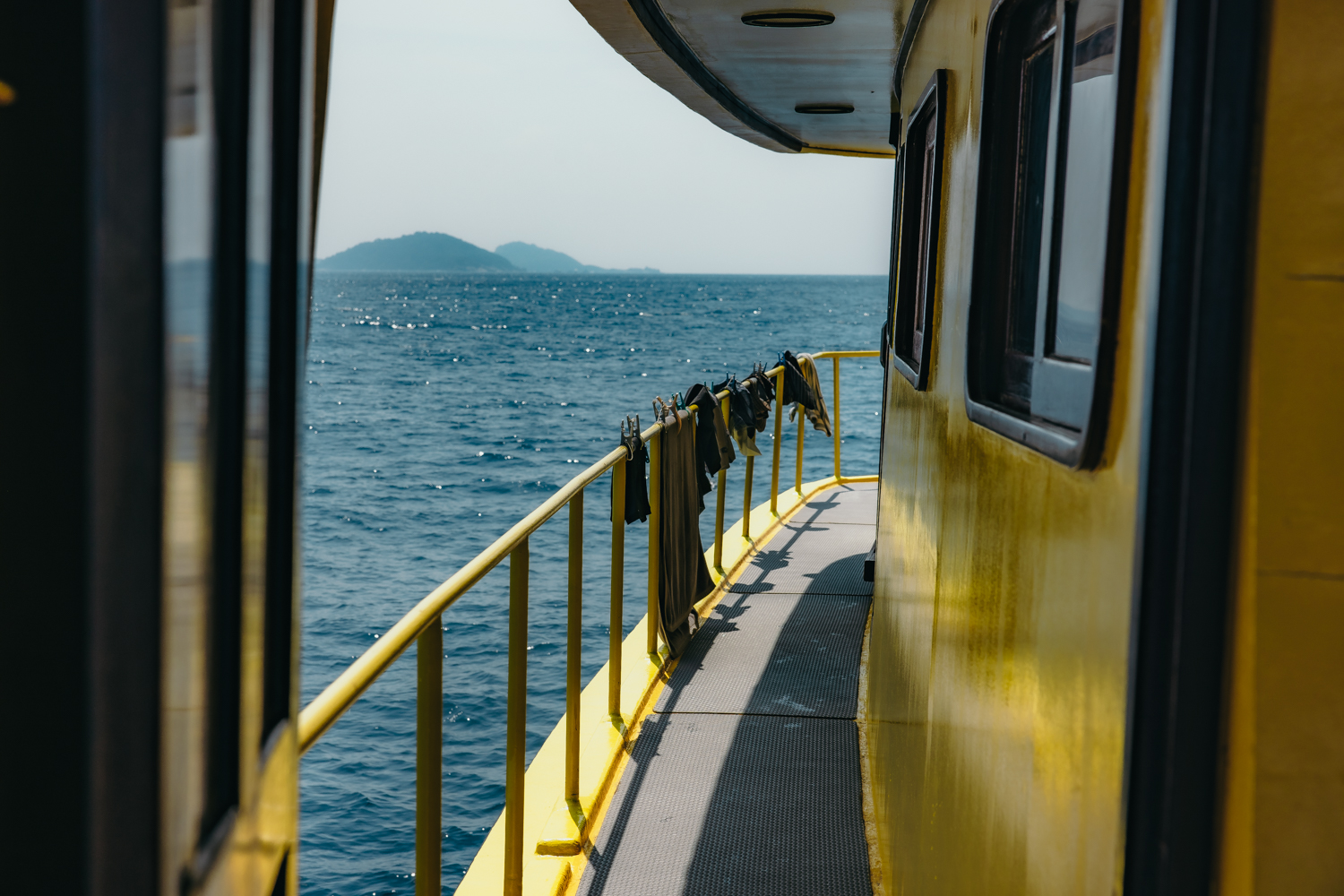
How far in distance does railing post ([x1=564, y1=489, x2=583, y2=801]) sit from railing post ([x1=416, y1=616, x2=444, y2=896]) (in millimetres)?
1068

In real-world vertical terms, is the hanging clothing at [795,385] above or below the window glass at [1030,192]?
below

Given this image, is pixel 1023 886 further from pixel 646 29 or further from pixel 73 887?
pixel 646 29

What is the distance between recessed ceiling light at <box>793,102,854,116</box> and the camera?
5398mm

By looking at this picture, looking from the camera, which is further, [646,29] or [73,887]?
[646,29]

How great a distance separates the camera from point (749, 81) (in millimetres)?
4863

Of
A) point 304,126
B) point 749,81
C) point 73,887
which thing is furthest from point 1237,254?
point 749,81

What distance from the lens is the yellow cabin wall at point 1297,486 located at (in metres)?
0.68

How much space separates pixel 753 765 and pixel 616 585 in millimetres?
759

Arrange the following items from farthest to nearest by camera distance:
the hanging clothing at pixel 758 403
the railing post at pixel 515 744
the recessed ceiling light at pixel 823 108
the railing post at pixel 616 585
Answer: the hanging clothing at pixel 758 403 → the recessed ceiling light at pixel 823 108 → the railing post at pixel 616 585 → the railing post at pixel 515 744

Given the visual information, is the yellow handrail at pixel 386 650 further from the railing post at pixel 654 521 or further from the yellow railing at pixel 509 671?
the railing post at pixel 654 521

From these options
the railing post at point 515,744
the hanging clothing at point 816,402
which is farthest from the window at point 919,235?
the hanging clothing at point 816,402

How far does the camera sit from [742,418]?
578 centimetres

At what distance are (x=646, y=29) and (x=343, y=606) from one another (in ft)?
45.7

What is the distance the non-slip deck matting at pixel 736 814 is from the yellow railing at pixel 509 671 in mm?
238
